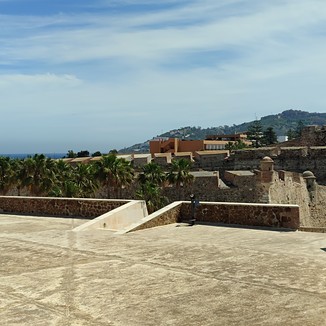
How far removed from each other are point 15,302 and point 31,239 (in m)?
4.28

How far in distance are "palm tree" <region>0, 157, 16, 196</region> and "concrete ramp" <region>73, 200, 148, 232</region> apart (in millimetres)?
26046

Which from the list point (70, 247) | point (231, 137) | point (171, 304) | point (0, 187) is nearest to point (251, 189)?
point (0, 187)

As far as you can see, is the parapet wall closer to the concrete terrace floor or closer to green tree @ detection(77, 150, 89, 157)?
the concrete terrace floor

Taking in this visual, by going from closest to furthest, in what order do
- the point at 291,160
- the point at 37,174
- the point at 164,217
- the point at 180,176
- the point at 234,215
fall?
the point at 234,215, the point at 164,217, the point at 37,174, the point at 180,176, the point at 291,160

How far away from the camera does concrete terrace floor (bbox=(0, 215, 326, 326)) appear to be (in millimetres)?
5082

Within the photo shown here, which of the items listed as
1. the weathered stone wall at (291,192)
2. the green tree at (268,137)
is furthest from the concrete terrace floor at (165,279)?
the green tree at (268,137)

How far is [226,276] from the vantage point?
6496mm

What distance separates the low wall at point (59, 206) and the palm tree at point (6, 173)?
22446 millimetres

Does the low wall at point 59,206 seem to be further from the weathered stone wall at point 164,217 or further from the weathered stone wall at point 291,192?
the weathered stone wall at point 291,192

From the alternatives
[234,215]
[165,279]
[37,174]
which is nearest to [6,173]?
[37,174]

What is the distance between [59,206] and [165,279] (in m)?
7.91

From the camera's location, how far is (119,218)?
38.8 ft

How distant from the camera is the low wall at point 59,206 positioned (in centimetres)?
1299

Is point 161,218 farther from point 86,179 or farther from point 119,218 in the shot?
point 86,179
